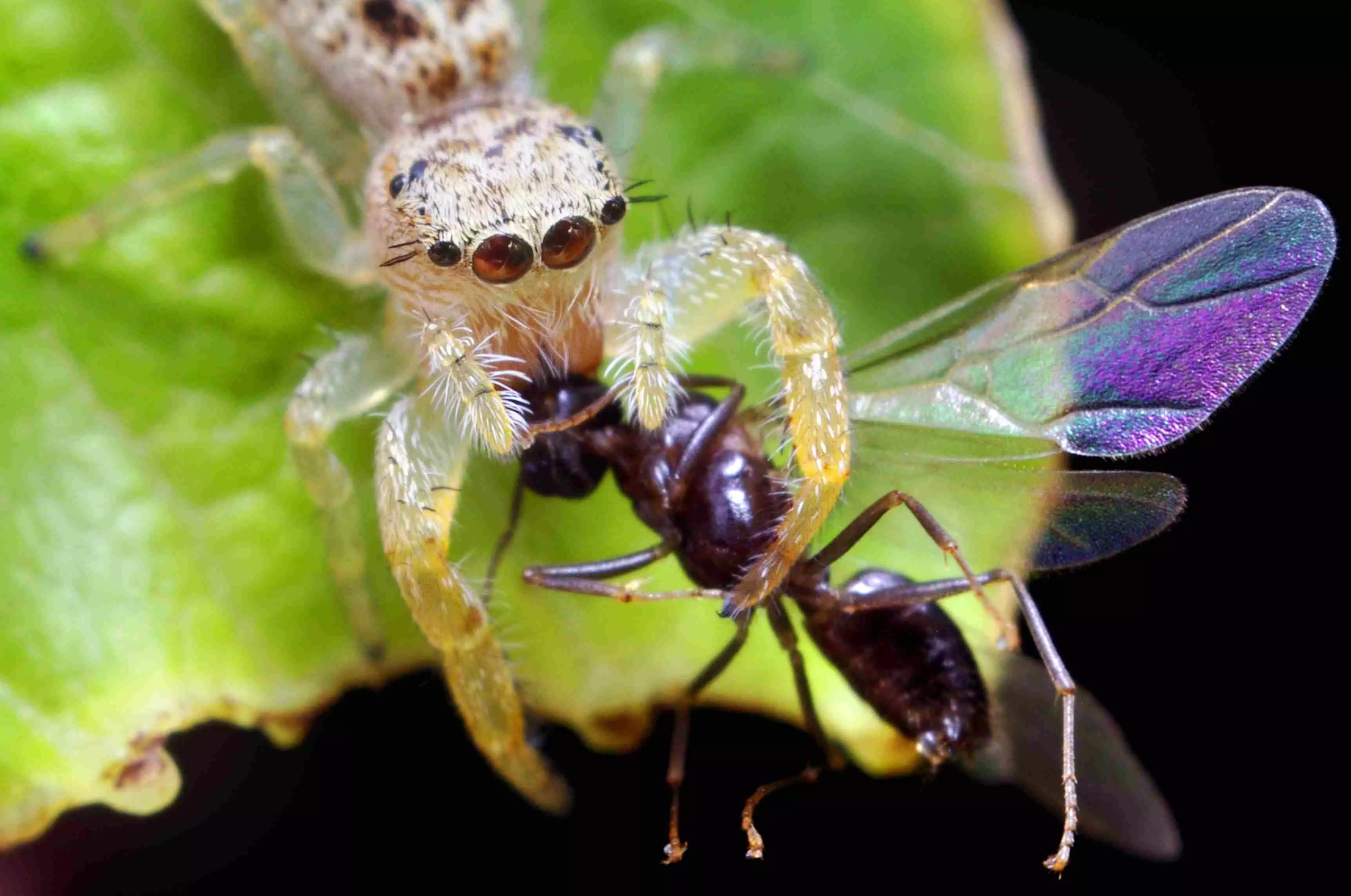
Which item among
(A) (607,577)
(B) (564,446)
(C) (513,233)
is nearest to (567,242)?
(C) (513,233)

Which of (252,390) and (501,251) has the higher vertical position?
(501,251)

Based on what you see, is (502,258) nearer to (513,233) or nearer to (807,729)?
(513,233)

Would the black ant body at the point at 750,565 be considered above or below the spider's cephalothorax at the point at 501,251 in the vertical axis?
below

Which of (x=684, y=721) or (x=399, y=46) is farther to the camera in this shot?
(x=399, y=46)

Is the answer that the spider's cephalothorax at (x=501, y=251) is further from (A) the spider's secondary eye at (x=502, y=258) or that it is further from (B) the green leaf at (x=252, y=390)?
(B) the green leaf at (x=252, y=390)

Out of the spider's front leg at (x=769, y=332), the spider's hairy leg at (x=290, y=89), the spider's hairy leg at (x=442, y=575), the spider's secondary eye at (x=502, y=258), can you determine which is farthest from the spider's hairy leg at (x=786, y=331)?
the spider's hairy leg at (x=290, y=89)

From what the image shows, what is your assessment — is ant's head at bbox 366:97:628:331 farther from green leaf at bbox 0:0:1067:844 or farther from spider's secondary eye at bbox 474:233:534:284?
green leaf at bbox 0:0:1067:844
